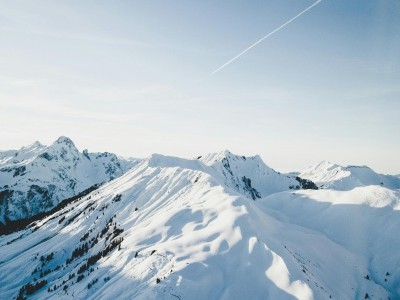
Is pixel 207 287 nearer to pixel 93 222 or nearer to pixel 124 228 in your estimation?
pixel 124 228

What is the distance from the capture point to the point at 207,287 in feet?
96.1

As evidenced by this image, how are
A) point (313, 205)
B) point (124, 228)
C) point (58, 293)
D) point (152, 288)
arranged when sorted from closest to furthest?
point (152, 288)
point (58, 293)
point (124, 228)
point (313, 205)

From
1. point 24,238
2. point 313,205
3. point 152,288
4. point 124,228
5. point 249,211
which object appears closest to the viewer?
point 152,288

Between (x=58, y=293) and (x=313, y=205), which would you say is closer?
(x=58, y=293)

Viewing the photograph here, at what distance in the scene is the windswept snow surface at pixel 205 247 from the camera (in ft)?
100

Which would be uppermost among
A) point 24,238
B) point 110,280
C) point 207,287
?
point 207,287

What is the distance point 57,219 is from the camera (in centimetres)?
8525

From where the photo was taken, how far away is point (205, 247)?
119 feet

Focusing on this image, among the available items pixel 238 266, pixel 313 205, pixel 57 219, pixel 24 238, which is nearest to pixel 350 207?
pixel 313 205

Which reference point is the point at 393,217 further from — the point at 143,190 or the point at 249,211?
the point at 143,190

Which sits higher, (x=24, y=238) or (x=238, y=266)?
(x=238, y=266)

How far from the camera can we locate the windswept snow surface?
30594 mm

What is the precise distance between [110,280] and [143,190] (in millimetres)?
43455

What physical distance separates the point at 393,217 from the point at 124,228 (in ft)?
164
